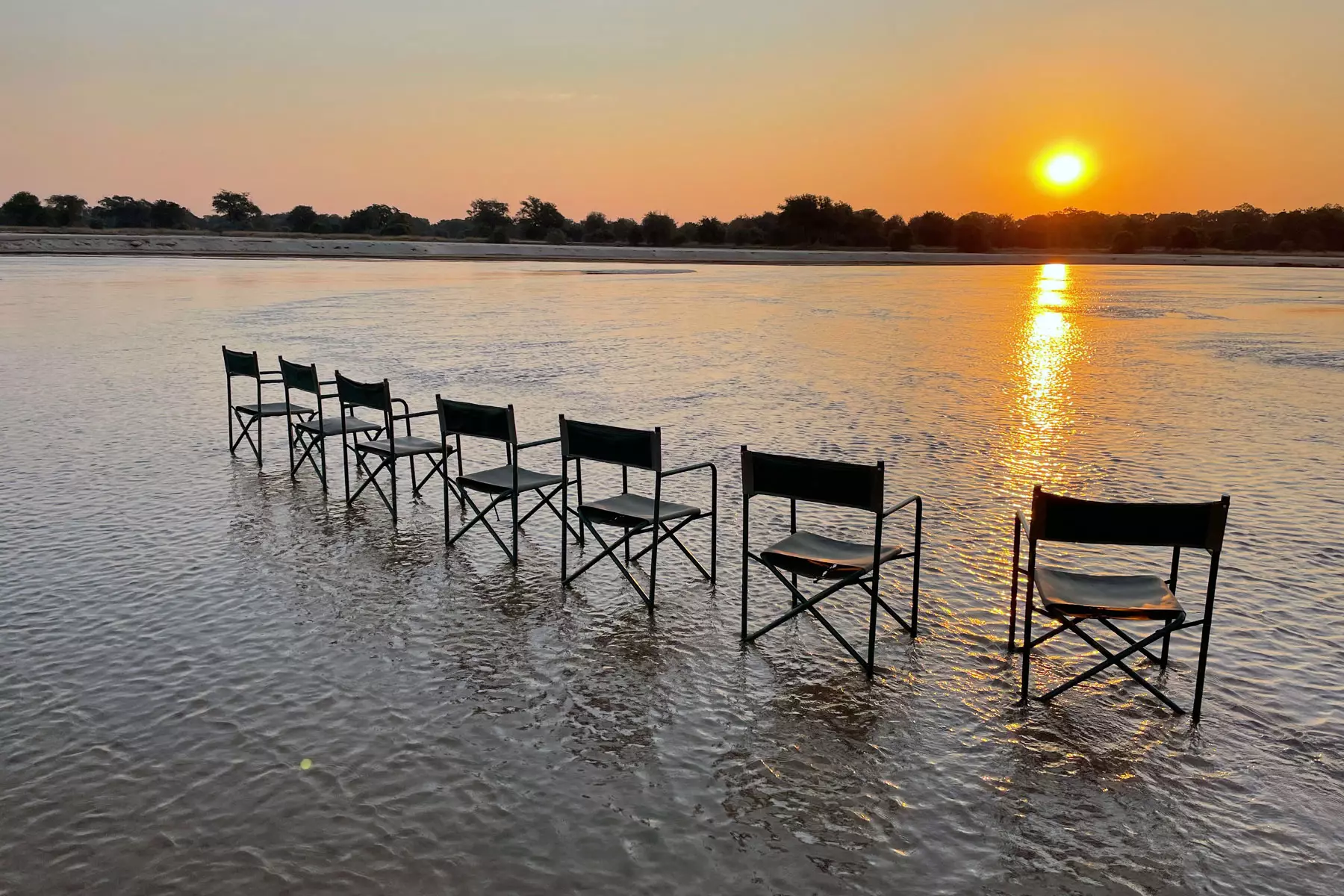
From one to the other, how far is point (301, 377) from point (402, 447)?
5.02 feet

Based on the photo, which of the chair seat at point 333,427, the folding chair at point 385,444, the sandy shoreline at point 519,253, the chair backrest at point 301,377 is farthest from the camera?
the sandy shoreline at point 519,253

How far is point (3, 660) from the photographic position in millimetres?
5473

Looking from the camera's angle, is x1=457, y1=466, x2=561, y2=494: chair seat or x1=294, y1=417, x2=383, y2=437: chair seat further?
x1=294, y1=417, x2=383, y2=437: chair seat

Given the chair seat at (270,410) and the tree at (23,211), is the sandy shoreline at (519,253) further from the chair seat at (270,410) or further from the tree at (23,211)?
the chair seat at (270,410)

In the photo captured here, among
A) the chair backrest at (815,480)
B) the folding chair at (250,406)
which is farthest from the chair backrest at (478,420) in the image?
the folding chair at (250,406)

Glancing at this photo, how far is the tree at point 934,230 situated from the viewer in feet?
429

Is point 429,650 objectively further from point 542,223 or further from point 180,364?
point 542,223

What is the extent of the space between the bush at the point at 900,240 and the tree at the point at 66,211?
102596 millimetres

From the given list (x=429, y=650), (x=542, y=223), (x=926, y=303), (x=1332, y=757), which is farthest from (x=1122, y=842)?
(x=542, y=223)

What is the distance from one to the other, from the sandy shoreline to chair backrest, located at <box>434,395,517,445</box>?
77.3 m

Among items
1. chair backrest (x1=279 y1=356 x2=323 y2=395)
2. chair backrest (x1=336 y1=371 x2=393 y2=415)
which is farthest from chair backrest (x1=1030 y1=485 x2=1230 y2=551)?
chair backrest (x1=279 y1=356 x2=323 y2=395)

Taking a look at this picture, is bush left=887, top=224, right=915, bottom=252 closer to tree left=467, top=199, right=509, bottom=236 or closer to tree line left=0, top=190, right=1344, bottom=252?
tree line left=0, top=190, right=1344, bottom=252

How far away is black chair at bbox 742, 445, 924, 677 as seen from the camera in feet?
17.2

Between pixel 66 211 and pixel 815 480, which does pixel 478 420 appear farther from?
pixel 66 211
